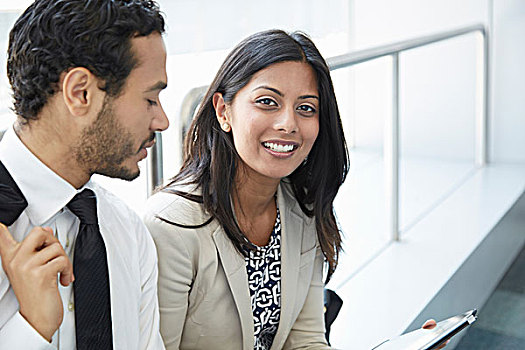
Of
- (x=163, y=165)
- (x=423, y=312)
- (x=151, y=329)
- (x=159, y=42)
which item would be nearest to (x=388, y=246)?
(x=423, y=312)

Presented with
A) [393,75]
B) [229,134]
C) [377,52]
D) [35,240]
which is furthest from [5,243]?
[393,75]

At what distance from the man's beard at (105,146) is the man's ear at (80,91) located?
2 cm

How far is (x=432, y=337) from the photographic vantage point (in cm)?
141

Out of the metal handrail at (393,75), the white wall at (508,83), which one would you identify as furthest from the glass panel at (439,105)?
the metal handrail at (393,75)

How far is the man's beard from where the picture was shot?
96 cm

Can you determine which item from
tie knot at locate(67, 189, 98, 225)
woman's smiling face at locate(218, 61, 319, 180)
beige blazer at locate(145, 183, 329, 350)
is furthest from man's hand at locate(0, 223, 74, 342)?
woman's smiling face at locate(218, 61, 319, 180)

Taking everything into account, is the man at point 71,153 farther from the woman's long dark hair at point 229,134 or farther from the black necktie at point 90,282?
the woman's long dark hair at point 229,134

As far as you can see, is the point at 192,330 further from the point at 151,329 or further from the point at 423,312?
the point at 423,312

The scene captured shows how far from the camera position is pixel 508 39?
4090 millimetres

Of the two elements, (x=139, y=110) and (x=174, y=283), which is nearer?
(x=139, y=110)

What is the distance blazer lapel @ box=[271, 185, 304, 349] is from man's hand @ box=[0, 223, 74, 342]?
2.28 feet

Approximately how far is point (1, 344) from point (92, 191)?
10.1 inches

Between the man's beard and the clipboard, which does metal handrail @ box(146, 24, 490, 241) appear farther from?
the man's beard

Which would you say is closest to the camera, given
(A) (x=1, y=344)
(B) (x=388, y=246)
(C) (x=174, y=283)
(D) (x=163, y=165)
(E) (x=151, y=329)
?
(A) (x=1, y=344)
